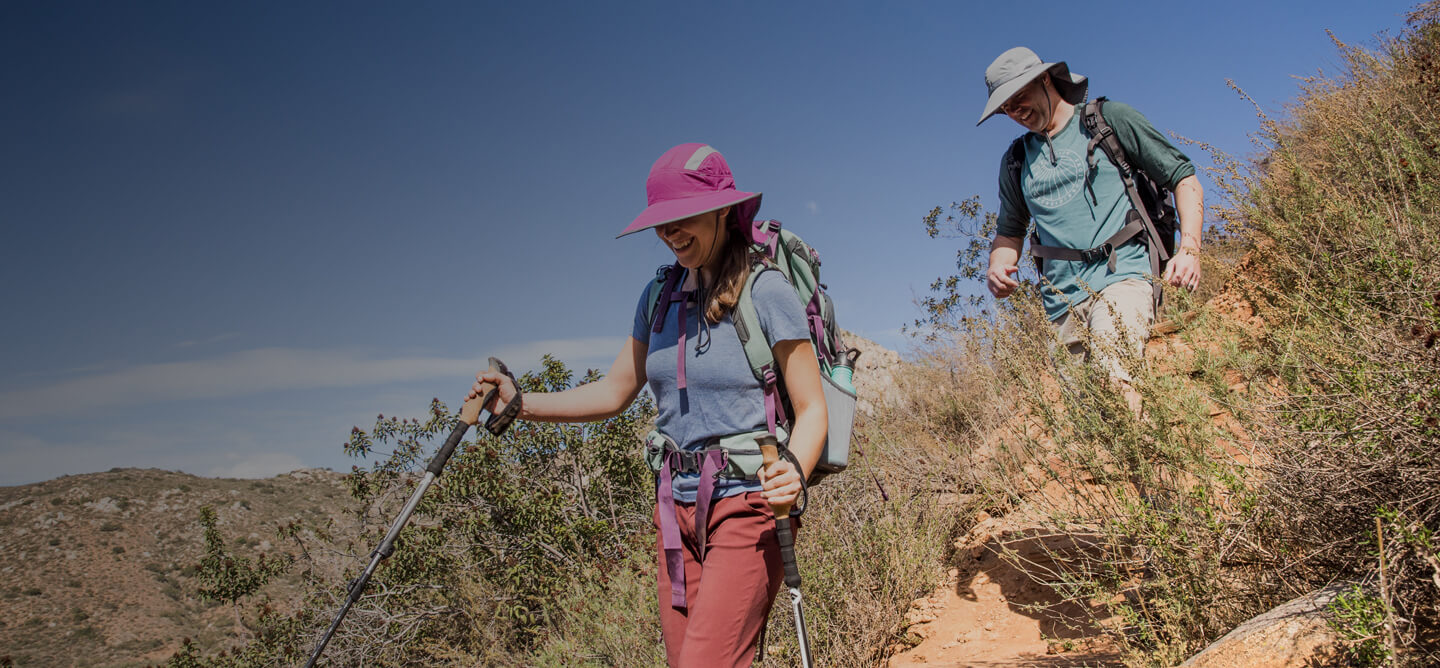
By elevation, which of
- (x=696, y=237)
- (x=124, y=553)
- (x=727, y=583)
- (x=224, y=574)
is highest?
(x=696, y=237)

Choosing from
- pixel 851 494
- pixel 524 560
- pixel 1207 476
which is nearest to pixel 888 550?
pixel 851 494

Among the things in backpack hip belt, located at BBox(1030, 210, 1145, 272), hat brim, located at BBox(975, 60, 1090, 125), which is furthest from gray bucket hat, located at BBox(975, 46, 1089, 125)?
backpack hip belt, located at BBox(1030, 210, 1145, 272)

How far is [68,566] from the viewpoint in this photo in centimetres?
3102

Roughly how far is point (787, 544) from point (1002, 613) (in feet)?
8.77

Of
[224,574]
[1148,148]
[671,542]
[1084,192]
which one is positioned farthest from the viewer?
[224,574]

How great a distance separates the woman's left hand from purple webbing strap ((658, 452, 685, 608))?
34 cm

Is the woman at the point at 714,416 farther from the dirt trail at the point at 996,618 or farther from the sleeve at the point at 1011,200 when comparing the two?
the sleeve at the point at 1011,200

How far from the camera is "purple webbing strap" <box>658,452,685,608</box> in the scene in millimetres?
1935

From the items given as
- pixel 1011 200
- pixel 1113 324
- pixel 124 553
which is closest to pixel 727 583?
pixel 1113 324

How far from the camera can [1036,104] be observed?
315 cm

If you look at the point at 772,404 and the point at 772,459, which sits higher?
the point at 772,404

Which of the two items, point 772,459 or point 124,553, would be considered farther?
point 124,553

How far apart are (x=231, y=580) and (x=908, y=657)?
569 inches

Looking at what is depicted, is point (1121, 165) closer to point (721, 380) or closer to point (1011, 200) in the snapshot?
point (1011, 200)
